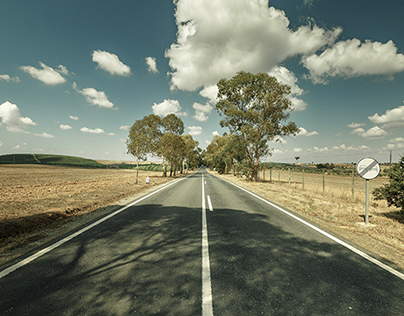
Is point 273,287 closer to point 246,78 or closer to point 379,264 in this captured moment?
point 379,264

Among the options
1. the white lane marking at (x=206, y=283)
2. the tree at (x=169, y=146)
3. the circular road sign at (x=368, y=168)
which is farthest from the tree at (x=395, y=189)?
the tree at (x=169, y=146)

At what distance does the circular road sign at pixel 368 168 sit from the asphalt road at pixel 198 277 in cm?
313

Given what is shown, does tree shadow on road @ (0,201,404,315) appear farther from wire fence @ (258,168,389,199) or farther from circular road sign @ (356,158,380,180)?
wire fence @ (258,168,389,199)

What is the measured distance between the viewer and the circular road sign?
5.74 metres

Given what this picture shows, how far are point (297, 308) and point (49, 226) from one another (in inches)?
257

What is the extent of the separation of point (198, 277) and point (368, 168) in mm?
6614

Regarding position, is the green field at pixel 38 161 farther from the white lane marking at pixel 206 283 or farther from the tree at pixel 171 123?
the white lane marking at pixel 206 283

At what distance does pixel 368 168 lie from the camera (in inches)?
231

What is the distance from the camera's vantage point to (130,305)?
213 centimetres

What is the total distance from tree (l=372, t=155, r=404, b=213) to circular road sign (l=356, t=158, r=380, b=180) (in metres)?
1.70

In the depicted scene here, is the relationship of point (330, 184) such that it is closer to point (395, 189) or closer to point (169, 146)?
point (395, 189)

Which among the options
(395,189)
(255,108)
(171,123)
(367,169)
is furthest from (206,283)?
(171,123)

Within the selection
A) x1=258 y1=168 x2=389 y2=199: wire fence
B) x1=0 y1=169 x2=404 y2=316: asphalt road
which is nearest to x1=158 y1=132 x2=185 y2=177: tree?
x1=258 y1=168 x2=389 y2=199: wire fence

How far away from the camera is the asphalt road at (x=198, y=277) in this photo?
2.14m
